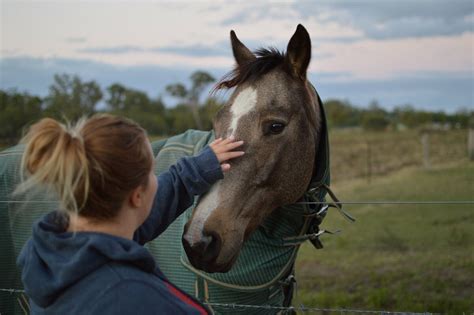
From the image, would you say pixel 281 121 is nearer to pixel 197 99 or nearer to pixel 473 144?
pixel 473 144

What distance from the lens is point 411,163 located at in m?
21.8

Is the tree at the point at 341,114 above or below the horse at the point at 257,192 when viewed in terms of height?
below

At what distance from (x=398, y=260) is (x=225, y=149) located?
5648 millimetres

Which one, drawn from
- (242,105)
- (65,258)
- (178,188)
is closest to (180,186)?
(178,188)

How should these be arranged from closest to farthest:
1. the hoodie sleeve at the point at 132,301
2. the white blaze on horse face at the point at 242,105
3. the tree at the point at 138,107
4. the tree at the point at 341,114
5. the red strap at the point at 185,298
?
A: 1. the hoodie sleeve at the point at 132,301
2. the red strap at the point at 185,298
3. the white blaze on horse face at the point at 242,105
4. the tree at the point at 138,107
5. the tree at the point at 341,114

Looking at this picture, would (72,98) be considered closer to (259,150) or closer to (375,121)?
(259,150)

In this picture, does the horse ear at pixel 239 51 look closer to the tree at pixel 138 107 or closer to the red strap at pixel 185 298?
the red strap at pixel 185 298

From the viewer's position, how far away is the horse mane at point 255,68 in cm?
273

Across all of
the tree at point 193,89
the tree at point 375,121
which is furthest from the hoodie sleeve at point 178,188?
the tree at point 375,121

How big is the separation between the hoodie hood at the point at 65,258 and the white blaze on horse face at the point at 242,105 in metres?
1.23

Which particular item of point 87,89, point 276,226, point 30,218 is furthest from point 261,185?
point 87,89

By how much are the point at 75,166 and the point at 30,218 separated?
2278mm

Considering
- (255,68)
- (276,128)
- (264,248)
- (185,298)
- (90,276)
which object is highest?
(255,68)

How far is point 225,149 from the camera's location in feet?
7.73
